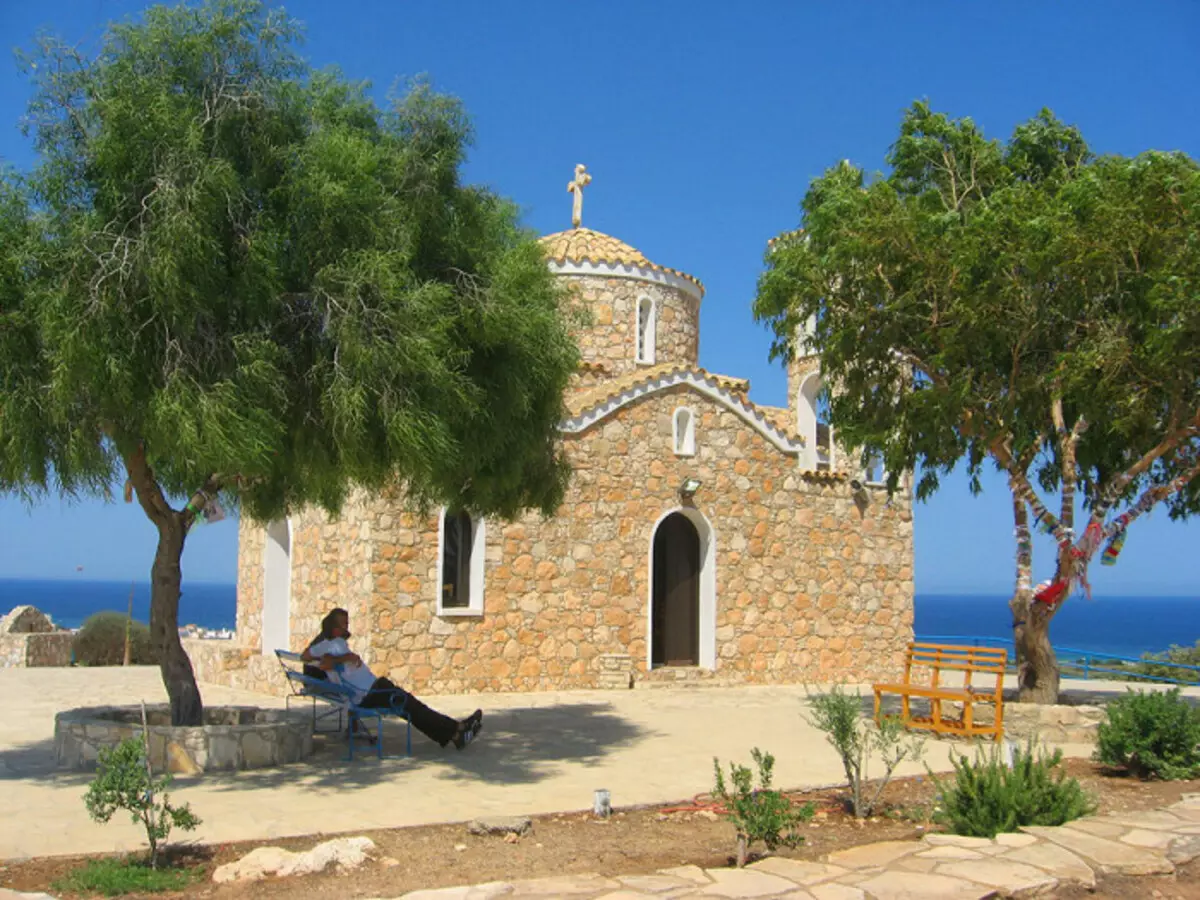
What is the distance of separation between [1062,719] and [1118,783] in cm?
277

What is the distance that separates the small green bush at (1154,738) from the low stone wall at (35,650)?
17249mm

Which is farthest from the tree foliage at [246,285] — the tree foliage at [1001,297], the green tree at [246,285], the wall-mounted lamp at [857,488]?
the wall-mounted lamp at [857,488]

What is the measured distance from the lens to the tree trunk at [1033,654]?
12.9m

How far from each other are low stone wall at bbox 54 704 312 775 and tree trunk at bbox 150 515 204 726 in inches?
11.6

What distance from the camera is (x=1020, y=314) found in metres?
12.0

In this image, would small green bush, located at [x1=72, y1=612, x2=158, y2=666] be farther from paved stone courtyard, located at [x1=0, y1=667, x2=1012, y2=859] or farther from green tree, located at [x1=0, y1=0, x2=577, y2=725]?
green tree, located at [x1=0, y1=0, x2=577, y2=725]

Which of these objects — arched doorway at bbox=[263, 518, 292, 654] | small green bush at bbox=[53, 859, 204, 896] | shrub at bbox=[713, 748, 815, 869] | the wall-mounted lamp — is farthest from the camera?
the wall-mounted lamp

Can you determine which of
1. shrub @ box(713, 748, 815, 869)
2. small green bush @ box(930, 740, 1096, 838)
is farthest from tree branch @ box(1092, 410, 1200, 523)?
shrub @ box(713, 748, 815, 869)

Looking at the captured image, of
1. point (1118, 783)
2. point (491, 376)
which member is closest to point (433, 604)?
point (491, 376)

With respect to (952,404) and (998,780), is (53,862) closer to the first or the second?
(998,780)

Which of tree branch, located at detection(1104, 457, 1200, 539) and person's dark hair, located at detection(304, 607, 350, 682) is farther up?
tree branch, located at detection(1104, 457, 1200, 539)

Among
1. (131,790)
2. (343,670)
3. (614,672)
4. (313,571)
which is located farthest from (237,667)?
(131,790)

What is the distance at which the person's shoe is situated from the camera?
10391mm

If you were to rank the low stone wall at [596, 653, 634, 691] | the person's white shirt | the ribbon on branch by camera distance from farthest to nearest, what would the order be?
the low stone wall at [596, 653, 634, 691], the ribbon on branch, the person's white shirt
